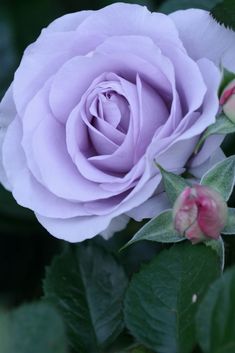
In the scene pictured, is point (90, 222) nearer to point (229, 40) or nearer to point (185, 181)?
point (185, 181)

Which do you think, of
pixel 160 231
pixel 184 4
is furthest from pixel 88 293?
pixel 184 4

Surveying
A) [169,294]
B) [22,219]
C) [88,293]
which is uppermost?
[169,294]

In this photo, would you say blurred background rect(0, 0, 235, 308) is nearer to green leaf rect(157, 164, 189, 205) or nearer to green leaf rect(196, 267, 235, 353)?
green leaf rect(157, 164, 189, 205)

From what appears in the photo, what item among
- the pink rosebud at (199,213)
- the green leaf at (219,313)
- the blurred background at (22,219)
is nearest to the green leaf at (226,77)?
the pink rosebud at (199,213)

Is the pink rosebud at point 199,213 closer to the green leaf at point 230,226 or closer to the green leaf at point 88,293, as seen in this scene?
the green leaf at point 230,226

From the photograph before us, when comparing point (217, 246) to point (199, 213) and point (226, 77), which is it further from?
point (226, 77)

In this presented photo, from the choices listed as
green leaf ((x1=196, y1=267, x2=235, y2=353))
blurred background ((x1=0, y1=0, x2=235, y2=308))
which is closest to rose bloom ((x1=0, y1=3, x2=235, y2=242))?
green leaf ((x1=196, y1=267, x2=235, y2=353))
